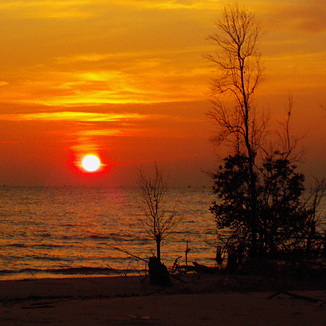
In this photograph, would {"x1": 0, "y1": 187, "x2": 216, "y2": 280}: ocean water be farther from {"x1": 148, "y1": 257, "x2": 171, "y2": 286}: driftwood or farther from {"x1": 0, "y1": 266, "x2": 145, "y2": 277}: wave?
{"x1": 148, "y1": 257, "x2": 171, "y2": 286}: driftwood

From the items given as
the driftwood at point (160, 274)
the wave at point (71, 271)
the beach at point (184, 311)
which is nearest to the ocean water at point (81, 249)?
the wave at point (71, 271)

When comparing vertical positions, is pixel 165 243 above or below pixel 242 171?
below

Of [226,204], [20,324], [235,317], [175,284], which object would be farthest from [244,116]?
[20,324]

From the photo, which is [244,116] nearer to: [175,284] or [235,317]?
[175,284]

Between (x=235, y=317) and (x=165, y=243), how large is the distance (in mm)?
32375

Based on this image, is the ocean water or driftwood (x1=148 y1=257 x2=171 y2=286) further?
the ocean water

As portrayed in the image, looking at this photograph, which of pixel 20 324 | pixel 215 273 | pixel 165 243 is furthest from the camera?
pixel 165 243

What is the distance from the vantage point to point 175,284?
17.5 m

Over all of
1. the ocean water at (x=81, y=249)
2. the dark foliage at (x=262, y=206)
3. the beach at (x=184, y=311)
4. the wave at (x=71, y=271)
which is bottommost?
the wave at (x=71, y=271)

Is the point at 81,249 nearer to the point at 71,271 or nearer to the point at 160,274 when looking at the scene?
the point at 71,271

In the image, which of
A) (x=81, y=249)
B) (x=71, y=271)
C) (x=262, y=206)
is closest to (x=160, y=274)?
(x=262, y=206)

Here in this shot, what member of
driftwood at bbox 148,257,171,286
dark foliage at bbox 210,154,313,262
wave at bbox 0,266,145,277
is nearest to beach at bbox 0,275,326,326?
driftwood at bbox 148,257,171,286

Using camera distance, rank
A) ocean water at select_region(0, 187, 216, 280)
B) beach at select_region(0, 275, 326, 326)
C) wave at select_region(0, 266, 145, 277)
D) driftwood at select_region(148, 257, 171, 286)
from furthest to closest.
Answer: ocean water at select_region(0, 187, 216, 280)
wave at select_region(0, 266, 145, 277)
driftwood at select_region(148, 257, 171, 286)
beach at select_region(0, 275, 326, 326)

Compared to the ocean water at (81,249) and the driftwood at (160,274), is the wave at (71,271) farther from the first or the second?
the driftwood at (160,274)
